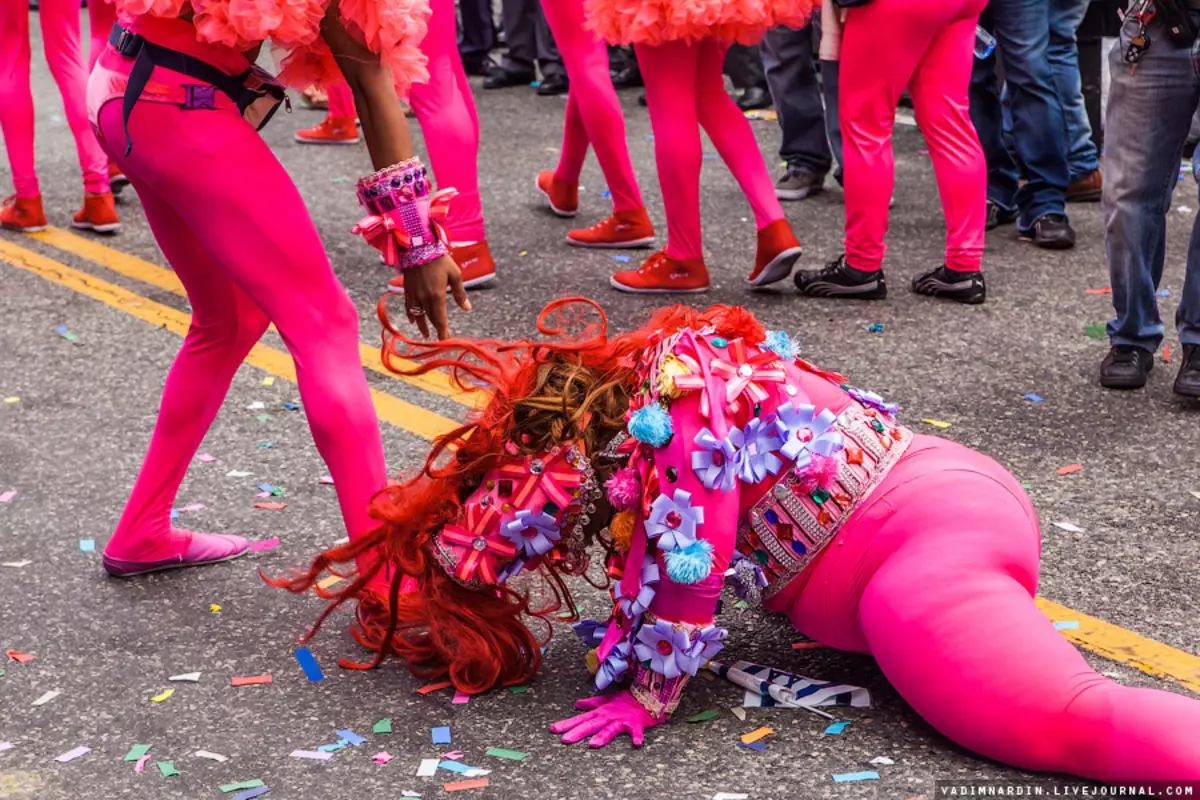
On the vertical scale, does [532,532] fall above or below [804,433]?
below

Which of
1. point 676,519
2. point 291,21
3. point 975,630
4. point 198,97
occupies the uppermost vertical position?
point 291,21

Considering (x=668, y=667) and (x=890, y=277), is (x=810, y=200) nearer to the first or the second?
(x=890, y=277)

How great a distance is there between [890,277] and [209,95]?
132 inches

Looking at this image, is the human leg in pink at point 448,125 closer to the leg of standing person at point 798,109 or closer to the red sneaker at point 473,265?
the red sneaker at point 473,265

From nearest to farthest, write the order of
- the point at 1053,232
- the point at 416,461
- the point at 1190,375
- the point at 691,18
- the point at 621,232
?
1. the point at 416,461
2. the point at 1190,375
3. the point at 691,18
4. the point at 1053,232
5. the point at 621,232

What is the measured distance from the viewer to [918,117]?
5.29 m

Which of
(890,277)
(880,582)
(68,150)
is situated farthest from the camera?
(68,150)

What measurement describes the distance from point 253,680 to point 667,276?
2.81m

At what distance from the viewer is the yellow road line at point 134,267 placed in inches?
188

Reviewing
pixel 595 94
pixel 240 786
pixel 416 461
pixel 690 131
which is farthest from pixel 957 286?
pixel 240 786

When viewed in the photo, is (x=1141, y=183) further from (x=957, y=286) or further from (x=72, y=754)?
(x=72, y=754)

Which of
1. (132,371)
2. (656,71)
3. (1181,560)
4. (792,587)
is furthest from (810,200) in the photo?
(792,587)

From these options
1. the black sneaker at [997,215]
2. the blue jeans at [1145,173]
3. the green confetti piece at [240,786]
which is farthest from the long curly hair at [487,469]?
the black sneaker at [997,215]

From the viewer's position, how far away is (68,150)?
7738mm
